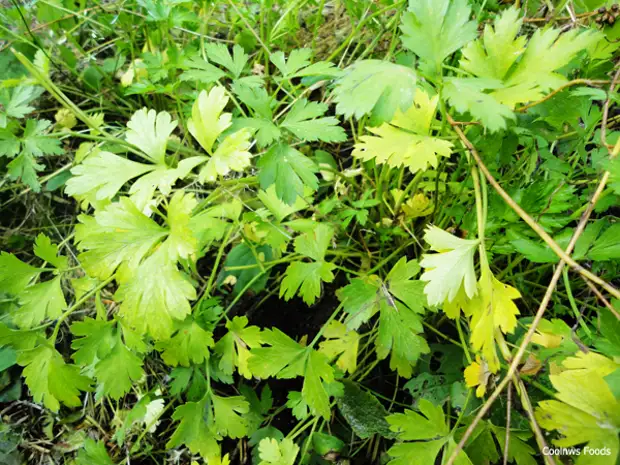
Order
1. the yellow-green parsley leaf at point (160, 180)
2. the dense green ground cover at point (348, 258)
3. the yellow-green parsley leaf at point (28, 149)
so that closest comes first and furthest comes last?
the dense green ground cover at point (348, 258), the yellow-green parsley leaf at point (160, 180), the yellow-green parsley leaf at point (28, 149)

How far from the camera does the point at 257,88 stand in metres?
0.93

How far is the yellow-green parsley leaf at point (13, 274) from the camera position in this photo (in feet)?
3.25

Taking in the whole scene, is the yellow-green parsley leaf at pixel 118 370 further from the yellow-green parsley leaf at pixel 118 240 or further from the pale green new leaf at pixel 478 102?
the pale green new leaf at pixel 478 102

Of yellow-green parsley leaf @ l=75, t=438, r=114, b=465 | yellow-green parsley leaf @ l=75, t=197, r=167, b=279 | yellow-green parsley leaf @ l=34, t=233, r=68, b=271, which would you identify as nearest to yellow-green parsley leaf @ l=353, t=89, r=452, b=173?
yellow-green parsley leaf @ l=75, t=197, r=167, b=279

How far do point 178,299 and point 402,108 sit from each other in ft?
1.72

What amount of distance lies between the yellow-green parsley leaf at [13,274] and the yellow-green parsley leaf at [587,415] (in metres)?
1.18

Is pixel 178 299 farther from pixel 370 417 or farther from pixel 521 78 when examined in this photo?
pixel 521 78

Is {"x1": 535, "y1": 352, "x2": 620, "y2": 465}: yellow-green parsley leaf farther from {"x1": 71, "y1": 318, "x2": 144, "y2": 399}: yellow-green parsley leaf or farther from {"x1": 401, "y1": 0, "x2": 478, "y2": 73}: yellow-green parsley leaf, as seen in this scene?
{"x1": 71, "y1": 318, "x2": 144, "y2": 399}: yellow-green parsley leaf

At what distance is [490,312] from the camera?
67 cm

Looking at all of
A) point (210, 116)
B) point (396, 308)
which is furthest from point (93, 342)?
point (396, 308)

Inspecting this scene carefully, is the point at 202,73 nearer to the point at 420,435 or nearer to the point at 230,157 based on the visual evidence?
the point at 230,157

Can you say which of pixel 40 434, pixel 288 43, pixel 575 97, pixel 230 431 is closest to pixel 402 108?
pixel 575 97

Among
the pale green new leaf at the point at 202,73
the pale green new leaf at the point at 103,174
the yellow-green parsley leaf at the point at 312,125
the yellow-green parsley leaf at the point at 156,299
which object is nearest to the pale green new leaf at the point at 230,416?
the yellow-green parsley leaf at the point at 156,299

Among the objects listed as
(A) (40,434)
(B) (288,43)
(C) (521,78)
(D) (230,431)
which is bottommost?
(A) (40,434)
